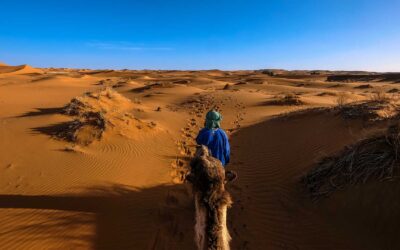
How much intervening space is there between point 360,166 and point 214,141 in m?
2.38

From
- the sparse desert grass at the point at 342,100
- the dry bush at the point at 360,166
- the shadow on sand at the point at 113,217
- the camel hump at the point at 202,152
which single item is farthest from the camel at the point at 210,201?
Result: the sparse desert grass at the point at 342,100

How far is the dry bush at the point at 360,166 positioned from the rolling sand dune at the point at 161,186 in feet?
0.57

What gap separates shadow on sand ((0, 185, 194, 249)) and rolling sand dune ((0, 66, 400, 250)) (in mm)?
17

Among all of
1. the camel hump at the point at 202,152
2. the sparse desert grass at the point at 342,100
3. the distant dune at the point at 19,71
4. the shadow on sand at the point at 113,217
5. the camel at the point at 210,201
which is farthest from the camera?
the distant dune at the point at 19,71

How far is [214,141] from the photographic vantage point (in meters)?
5.00

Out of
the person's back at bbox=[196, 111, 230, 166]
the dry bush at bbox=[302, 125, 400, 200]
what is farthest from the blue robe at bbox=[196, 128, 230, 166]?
the dry bush at bbox=[302, 125, 400, 200]

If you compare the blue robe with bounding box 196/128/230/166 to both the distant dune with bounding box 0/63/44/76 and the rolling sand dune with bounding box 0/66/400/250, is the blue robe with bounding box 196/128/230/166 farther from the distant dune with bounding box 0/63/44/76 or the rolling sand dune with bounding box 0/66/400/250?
the distant dune with bounding box 0/63/44/76

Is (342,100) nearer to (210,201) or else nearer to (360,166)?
(360,166)

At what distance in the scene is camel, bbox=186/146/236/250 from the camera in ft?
8.68

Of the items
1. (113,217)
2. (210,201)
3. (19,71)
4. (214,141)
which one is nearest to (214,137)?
(214,141)

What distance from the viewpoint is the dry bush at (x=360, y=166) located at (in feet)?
15.6

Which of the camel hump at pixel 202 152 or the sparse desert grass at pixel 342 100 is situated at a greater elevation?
the camel hump at pixel 202 152

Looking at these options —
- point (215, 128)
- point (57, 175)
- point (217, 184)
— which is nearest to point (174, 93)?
point (57, 175)

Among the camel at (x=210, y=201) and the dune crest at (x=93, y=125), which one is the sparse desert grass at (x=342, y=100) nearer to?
the dune crest at (x=93, y=125)
